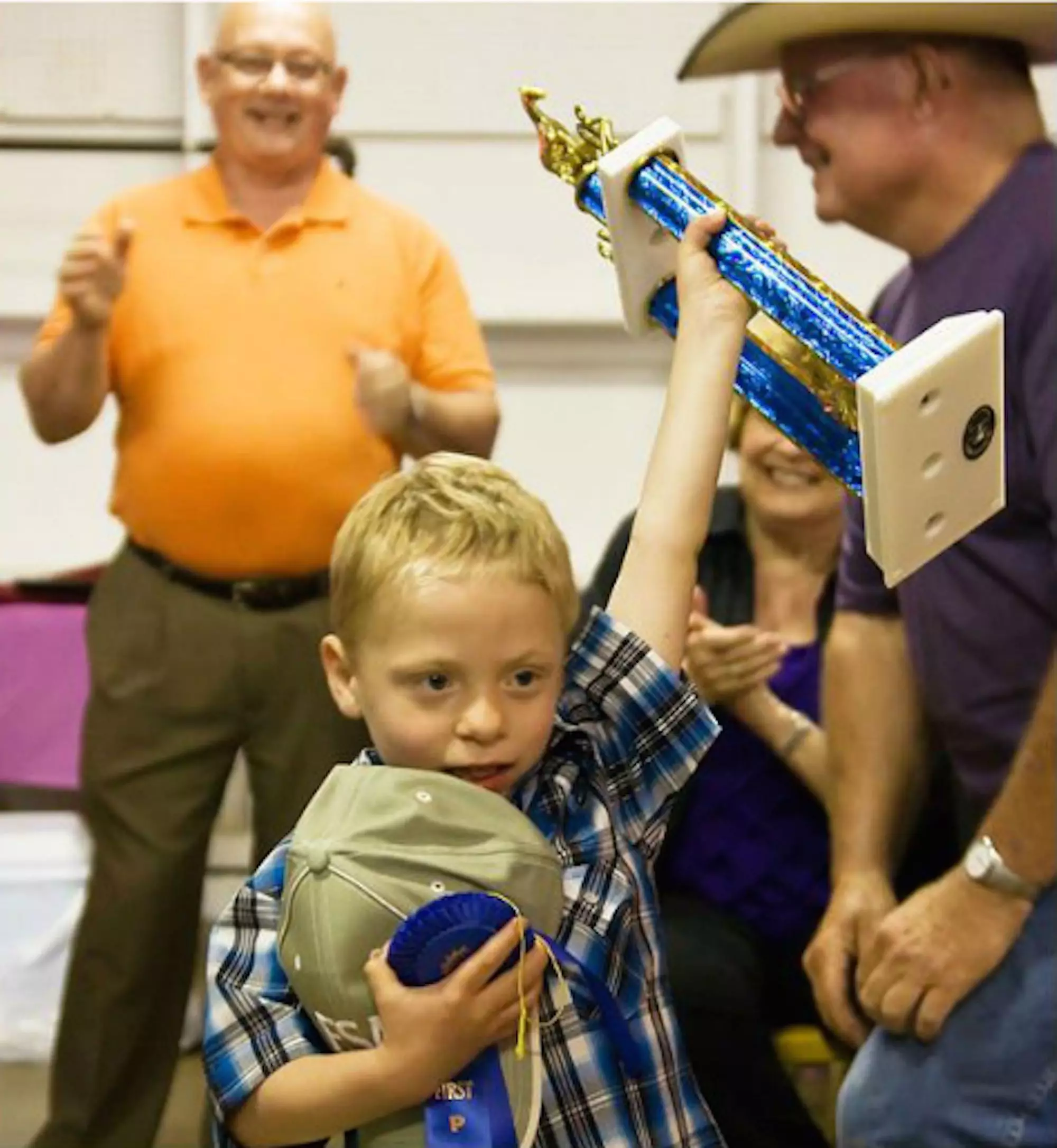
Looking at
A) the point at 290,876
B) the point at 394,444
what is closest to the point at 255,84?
the point at 394,444

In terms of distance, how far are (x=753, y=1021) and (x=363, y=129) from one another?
1.60 meters

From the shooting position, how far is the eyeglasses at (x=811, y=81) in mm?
1638

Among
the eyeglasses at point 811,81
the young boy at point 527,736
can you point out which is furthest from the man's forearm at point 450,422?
the young boy at point 527,736

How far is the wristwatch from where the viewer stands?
1.48 meters

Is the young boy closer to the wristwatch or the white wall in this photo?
the wristwatch

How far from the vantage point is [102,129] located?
2.90 meters

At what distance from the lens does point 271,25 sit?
2.14m

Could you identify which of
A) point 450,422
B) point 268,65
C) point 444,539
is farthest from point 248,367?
point 444,539

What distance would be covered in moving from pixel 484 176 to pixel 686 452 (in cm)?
179

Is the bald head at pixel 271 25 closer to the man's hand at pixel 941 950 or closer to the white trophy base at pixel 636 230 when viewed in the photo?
the white trophy base at pixel 636 230

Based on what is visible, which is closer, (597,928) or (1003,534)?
(597,928)

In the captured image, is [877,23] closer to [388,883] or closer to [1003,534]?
[1003,534]

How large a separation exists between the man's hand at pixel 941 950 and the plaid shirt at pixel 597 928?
341mm

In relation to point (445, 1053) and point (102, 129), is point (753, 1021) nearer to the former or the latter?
point (445, 1053)
